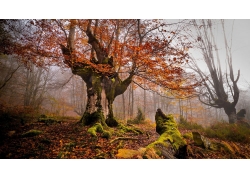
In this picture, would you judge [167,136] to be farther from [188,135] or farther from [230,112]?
[230,112]

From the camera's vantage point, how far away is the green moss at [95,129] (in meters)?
3.89

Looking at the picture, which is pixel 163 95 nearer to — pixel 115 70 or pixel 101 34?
pixel 115 70

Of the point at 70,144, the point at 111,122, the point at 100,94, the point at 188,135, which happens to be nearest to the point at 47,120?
the point at 70,144

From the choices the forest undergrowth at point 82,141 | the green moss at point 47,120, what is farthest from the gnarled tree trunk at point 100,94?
the green moss at point 47,120

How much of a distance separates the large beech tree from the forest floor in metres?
0.79

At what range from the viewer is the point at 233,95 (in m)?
4.46

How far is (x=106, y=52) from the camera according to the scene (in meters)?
5.14

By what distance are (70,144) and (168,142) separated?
2.33 m

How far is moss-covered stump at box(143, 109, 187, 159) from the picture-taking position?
10.9ft

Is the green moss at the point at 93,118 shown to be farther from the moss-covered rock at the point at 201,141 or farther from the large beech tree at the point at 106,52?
the moss-covered rock at the point at 201,141

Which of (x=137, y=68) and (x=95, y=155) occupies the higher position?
(x=137, y=68)

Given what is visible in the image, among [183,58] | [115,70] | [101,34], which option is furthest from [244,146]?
[101,34]

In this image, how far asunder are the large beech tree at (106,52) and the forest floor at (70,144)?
792mm
